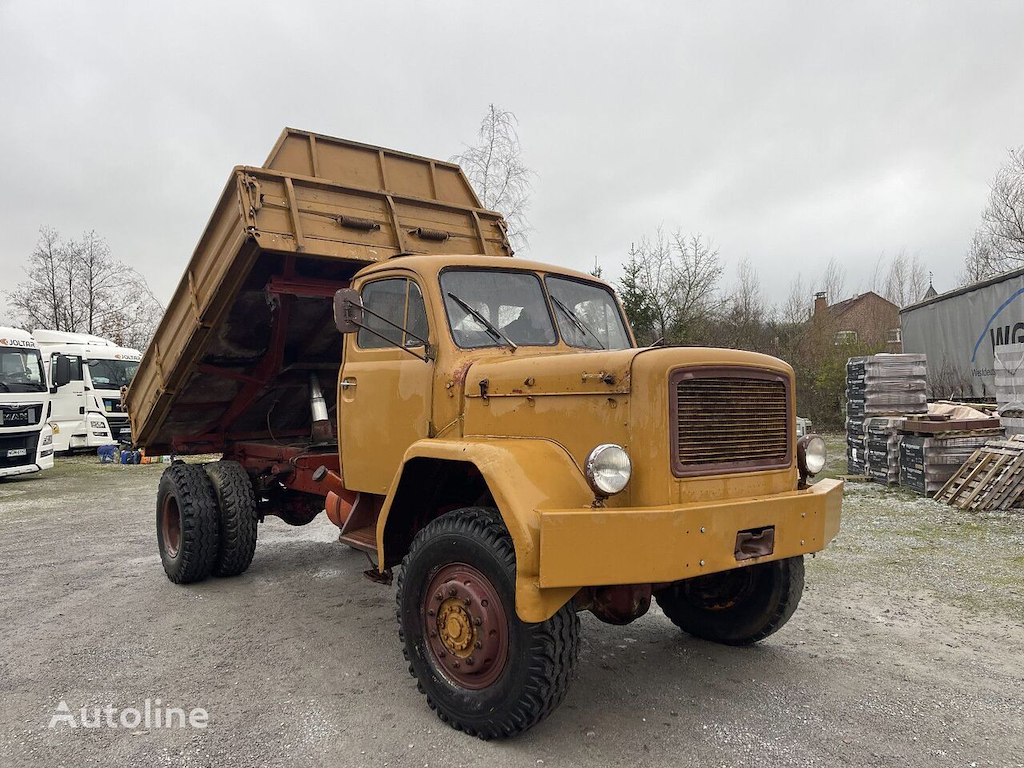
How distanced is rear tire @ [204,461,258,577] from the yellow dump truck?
0.02 meters

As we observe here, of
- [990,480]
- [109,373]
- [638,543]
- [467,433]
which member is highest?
[109,373]

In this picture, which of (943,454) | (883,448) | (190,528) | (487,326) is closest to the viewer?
(487,326)

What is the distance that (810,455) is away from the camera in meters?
3.83

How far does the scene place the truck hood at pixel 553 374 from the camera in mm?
3180

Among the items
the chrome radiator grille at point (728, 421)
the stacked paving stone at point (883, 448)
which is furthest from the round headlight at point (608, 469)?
the stacked paving stone at point (883, 448)

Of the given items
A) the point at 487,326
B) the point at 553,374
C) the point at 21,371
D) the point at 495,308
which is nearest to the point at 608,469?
the point at 553,374

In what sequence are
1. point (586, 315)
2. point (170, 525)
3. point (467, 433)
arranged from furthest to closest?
point (170, 525) → point (586, 315) → point (467, 433)

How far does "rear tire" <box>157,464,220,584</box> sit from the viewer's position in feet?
18.7

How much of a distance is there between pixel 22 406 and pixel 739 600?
14.0 metres

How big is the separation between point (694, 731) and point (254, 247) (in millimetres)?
3904

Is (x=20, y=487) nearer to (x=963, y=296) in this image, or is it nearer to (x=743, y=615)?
(x=743, y=615)

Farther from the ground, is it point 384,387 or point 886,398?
point 384,387


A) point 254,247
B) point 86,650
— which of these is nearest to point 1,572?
point 86,650

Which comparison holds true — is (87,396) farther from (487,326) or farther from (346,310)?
(487,326)
